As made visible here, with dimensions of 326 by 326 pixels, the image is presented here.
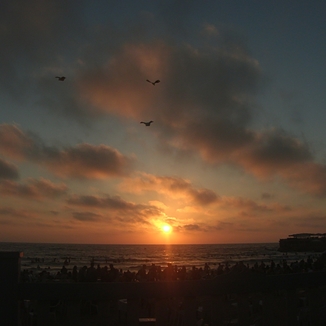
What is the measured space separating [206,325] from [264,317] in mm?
749

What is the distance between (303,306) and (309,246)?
451 ft

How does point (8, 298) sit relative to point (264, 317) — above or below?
above

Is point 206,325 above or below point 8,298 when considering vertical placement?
below

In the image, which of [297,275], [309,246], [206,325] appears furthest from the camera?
[309,246]

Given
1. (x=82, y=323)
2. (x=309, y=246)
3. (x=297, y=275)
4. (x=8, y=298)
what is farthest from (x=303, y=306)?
(x=309, y=246)

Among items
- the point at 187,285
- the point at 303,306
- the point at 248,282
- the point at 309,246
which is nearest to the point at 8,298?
the point at 187,285

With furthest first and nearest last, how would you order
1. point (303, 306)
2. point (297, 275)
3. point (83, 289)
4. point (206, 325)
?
point (303, 306), point (297, 275), point (206, 325), point (83, 289)

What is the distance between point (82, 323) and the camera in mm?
4316

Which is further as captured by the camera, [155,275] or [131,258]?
[131,258]

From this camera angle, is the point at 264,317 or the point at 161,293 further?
the point at 264,317

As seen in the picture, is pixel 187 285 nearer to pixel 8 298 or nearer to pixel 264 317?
pixel 264 317

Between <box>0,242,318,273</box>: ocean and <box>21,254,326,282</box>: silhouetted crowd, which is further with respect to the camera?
<box>0,242,318,273</box>: ocean

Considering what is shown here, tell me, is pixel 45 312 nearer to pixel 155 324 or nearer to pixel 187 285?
pixel 155 324

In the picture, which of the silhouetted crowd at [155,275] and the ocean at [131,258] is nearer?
the silhouetted crowd at [155,275]
